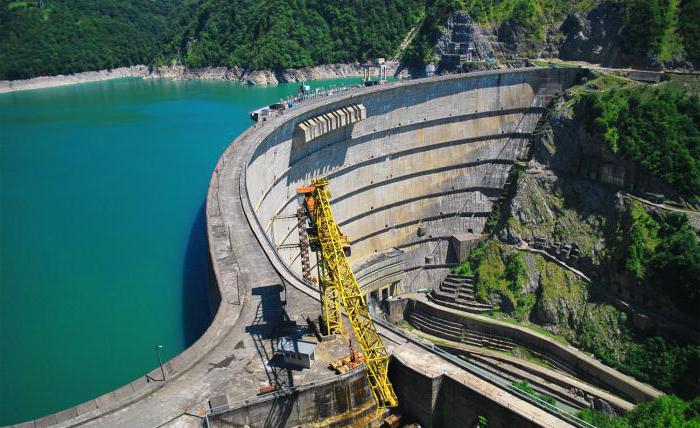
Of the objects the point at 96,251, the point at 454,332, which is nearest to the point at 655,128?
the point at 454,332

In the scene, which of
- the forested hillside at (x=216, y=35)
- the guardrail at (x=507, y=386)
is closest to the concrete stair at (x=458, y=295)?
the guardrail at (x=507, y=386)

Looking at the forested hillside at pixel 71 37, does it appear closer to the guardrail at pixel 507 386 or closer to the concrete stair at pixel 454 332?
the concrete stair at pixel 454 332

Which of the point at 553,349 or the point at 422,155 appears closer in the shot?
the point at 553,349

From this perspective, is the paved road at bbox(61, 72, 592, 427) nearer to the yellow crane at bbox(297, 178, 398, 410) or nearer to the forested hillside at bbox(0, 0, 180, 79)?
the yellow crane at bbox(297, 178, 398, 410)

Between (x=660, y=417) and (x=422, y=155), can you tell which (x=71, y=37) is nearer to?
(x=422, y=155)

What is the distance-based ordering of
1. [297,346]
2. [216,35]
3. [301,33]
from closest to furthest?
[297,346] < [301,33] < [216,35]

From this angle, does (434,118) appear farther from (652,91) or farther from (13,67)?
(13,67)

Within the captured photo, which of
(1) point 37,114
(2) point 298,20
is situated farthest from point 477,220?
(2) point 298,20
